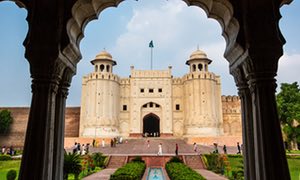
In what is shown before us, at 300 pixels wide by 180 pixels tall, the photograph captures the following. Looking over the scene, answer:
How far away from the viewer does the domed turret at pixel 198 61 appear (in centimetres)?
3762

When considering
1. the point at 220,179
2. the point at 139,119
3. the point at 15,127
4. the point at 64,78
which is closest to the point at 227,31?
the point at 64,78

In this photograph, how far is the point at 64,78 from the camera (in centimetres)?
344

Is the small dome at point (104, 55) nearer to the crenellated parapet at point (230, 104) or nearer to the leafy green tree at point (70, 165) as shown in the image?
the crenellated parapet at point (230, 104)

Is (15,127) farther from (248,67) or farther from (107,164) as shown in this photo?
(248,67)

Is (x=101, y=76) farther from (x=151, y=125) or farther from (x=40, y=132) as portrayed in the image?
(x=40, y=132)

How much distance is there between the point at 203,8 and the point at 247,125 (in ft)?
5.18

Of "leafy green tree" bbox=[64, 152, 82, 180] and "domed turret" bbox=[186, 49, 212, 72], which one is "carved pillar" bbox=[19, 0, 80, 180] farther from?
"domed turret" bbox=[186, 49, 212, 72]

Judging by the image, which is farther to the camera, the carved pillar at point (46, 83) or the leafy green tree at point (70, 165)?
the leafy green tree at point (70, 165)

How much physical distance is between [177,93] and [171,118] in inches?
141

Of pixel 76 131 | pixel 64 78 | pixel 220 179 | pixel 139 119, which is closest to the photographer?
pixel 64 78

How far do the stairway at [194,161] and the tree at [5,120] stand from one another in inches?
1131

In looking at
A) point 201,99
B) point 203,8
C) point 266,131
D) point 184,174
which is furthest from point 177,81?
point 266,131

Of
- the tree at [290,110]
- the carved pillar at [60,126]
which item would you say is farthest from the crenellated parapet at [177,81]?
the carved pillar at [60,126]

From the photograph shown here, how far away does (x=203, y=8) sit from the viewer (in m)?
3.70
